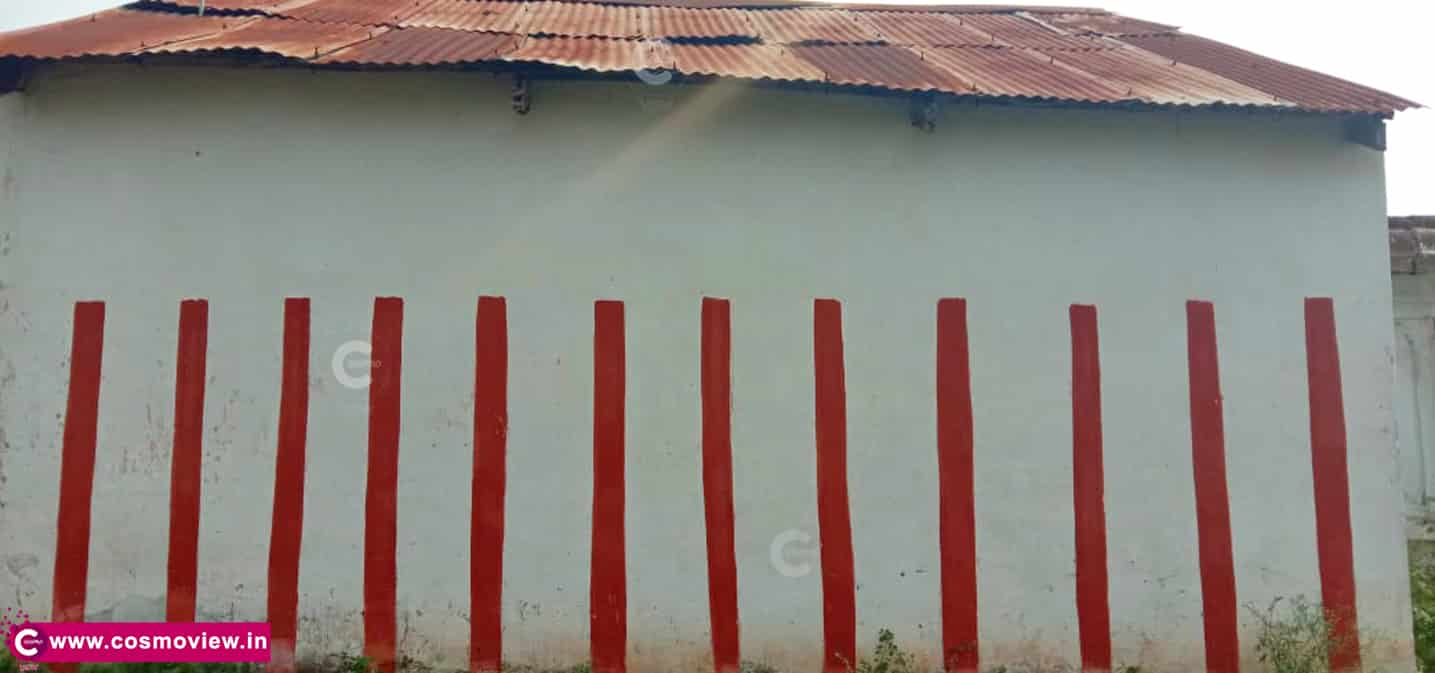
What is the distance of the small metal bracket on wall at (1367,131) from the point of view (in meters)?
4.77

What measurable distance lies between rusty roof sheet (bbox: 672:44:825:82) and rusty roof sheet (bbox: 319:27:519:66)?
1012 mm

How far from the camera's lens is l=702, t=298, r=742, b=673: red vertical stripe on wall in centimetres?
441

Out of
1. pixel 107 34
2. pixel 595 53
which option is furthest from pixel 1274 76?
pixel 107 34

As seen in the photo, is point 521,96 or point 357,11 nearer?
point 521,96

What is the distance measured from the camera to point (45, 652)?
421cm

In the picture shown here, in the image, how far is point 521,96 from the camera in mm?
4480

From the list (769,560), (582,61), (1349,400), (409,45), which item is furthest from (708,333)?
(1349,400)

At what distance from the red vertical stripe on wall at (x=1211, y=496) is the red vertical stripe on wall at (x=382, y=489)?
4488mm

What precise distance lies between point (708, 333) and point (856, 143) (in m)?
1.43

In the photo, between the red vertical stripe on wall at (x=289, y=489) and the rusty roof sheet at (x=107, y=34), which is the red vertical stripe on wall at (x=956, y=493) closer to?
the red vertical stripe on wall at (x=289, y=489)

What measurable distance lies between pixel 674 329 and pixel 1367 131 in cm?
427

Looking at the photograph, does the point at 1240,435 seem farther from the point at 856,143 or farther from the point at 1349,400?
the point at 856,143

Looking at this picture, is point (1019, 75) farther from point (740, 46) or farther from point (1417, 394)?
point (1417, 394)

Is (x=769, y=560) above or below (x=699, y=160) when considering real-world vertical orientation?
below
